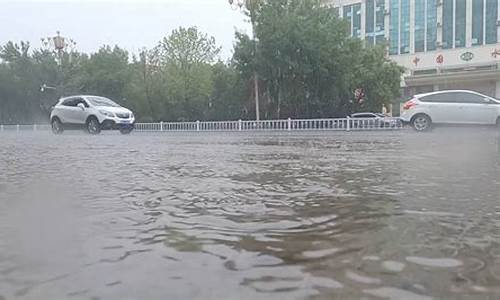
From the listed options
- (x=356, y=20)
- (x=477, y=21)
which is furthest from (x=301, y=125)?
(x=356, y=20)

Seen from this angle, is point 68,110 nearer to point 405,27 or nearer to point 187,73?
point 187,73

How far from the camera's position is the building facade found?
40656 millimetres

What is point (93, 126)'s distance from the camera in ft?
50.8

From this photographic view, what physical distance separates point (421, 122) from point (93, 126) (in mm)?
9739

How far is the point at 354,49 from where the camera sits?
2703cm

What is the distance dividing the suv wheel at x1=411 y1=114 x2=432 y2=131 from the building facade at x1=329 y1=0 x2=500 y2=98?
25372 millimetres

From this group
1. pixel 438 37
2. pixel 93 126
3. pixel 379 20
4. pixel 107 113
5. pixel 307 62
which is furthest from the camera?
pixel 379 20

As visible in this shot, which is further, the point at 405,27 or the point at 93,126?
the point at 405,27

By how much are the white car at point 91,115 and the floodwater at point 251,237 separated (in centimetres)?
1106

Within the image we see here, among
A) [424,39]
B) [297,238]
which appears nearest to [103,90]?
[424,39]

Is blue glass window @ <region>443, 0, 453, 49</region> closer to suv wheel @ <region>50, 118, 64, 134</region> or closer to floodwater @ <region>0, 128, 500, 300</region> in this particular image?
suv wheel @ <region>50, 118, 64, 134</region>

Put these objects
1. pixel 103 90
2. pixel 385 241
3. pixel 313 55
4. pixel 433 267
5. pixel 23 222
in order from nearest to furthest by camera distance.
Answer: pixel 433 267
pixel 385 241
pixel 23 222
pixel 313 55
pixel 103 90

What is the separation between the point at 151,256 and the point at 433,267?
1.09m

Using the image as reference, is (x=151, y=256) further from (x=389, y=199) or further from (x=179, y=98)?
(x=179, y=98)
